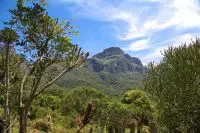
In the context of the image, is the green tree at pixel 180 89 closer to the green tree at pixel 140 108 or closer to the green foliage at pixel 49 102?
the green tree at pixel 140 108

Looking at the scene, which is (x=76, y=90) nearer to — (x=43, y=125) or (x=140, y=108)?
(x=140, y=108)

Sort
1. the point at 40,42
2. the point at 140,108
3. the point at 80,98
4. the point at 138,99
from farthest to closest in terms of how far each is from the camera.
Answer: the point at 138,99 < the point at 140,108 < the point at 80,98 < the point at 40,42

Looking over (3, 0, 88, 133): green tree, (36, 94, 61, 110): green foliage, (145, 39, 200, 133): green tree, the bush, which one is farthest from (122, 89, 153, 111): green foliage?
(3, 0, 88, 133): green tree

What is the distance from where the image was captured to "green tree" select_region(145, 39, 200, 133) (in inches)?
1163

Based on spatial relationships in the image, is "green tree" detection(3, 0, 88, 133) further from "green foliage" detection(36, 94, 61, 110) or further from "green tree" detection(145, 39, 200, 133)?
"green foliage" detection(36, 94, 61, 110)

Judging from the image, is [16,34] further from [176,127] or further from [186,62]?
[176,127]

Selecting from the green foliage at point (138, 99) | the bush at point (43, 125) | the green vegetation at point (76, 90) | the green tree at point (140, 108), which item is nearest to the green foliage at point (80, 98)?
the green vegetation at point (76, 90)

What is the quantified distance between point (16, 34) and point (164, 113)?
2217 centimetres

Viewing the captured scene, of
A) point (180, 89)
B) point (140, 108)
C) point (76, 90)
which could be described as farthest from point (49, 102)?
point (180, 89)

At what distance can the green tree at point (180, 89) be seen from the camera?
29547mm

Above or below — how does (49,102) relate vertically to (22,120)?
above

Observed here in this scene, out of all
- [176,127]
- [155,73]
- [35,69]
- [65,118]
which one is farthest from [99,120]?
[35,69]

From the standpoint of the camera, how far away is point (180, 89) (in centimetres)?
3014

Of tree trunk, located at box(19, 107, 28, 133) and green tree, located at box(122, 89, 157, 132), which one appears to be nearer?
tree trunk, located at box(19, 107, 28, 133)
